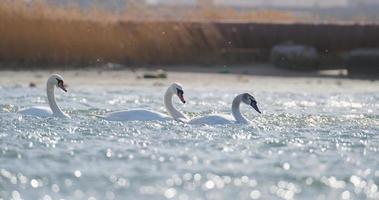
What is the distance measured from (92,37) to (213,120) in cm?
1205

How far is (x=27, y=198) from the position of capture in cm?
1051

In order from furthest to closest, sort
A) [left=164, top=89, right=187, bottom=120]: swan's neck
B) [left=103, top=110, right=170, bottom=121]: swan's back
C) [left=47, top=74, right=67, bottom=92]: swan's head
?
1. [left=47, top=74, right=67, bottom=92]: swan's head
2. [left=164, top=89, right=187, bottom=120]: swan's neck
3. [left=103, top=110, right=170, bottom=121]: swan's back

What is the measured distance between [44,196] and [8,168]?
1338 millimetres

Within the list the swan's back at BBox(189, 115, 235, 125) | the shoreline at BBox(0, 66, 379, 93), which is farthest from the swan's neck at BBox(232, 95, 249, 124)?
the shoreline at BBox(0, 66, 379, 93)

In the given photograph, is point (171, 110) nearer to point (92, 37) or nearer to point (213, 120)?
point (213, 120)

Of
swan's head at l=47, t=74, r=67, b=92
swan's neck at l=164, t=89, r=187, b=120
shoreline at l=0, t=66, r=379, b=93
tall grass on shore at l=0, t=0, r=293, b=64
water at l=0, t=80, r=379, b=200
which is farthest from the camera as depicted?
tall grass on shore at l=0, t=0, r=293, b=64

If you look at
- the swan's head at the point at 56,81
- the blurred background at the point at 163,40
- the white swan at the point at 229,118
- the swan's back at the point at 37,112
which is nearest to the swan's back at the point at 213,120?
the white swan at the point at 229,118

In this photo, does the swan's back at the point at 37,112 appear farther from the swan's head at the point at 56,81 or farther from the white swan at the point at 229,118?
the white swan at the point at 229,118

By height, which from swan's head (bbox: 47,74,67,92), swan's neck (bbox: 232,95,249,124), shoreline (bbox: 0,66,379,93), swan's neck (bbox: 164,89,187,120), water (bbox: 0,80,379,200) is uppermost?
shoreline (bbox: 0,66,379,93)

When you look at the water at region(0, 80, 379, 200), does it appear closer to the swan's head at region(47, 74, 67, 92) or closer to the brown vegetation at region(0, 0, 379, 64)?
the swan's head at region(47, 74, 67, 92)

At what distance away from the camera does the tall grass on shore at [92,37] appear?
87.4 ft

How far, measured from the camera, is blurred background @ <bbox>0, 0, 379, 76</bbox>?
2675 cm

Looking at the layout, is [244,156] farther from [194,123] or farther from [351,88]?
[351,88]

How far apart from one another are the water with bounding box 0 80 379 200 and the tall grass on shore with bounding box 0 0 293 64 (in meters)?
8.68
